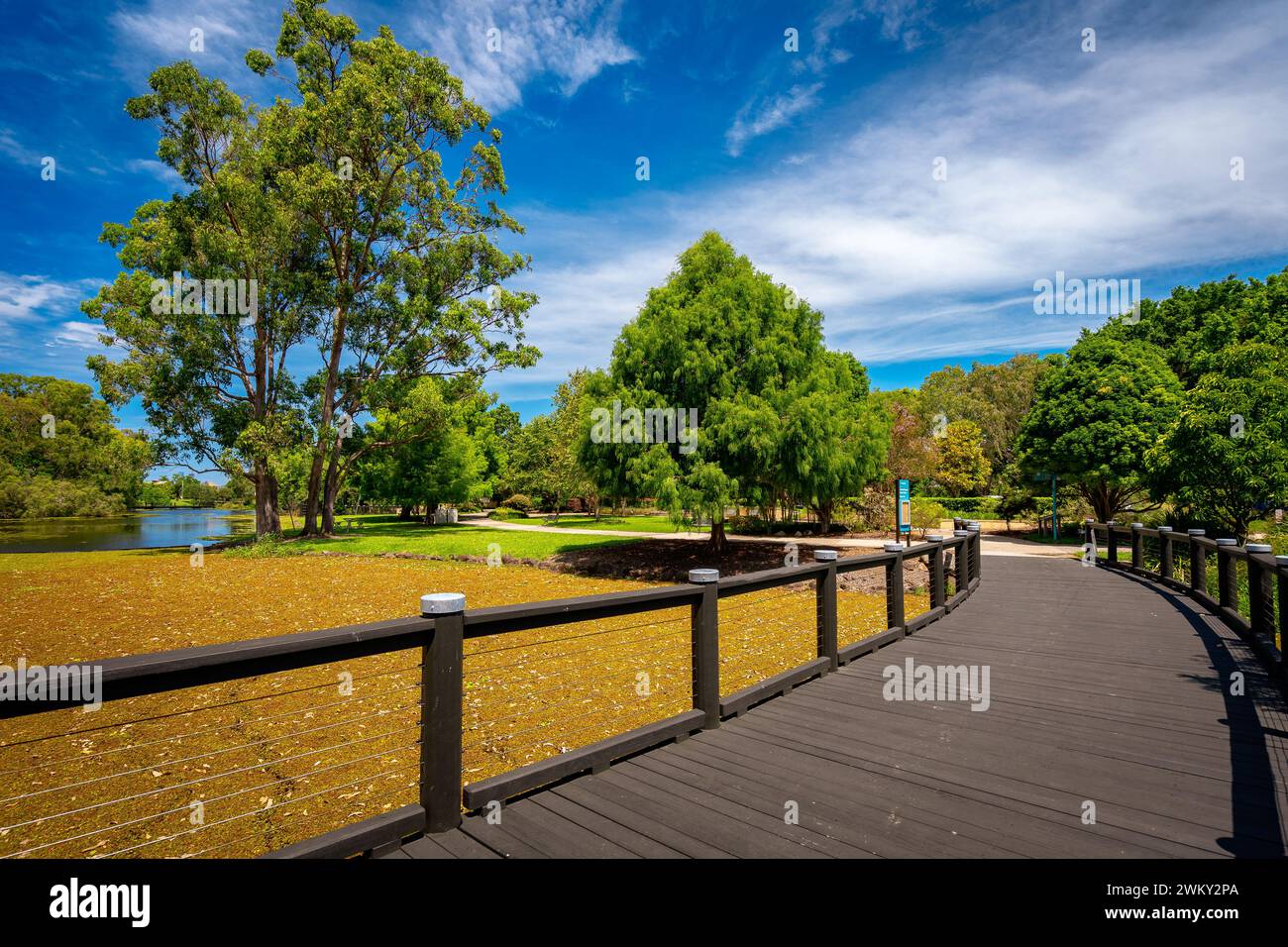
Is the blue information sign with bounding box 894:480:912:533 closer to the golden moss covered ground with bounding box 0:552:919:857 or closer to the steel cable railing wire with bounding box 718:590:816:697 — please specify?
the golden moss covered ground with bounding box 0:552:919:857

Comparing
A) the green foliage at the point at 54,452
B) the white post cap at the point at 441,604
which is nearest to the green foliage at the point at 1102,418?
the white post cap at the point at 441,604

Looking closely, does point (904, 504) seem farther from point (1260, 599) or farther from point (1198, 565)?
point (1260, 599)

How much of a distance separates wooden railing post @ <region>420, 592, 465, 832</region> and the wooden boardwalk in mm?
155

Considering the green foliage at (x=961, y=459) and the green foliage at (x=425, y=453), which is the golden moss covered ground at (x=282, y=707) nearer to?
the green foliage at (x=425, y=453)

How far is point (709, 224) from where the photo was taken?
62.5 ft

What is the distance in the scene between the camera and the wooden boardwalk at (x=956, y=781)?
273 cm

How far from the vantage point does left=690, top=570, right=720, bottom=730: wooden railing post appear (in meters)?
4.11

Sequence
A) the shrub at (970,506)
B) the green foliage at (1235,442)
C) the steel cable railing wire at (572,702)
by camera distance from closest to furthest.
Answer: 1. the steel cable railing wire at (572,702)
2. the green foliage at (1235,442)
3. the shrub at (970,506)

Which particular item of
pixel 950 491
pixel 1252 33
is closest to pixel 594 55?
pixel 1252 33

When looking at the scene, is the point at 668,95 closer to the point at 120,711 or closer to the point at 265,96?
the point at 120,711

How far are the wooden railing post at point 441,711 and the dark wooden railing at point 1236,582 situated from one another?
572 cm

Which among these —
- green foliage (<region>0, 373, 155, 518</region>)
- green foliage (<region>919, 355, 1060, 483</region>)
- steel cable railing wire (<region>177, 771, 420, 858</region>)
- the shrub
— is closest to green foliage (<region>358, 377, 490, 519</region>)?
steel cable railing wire (<region>177, 771, 420, 858</region>)

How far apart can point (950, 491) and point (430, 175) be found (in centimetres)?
4422

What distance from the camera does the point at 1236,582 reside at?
8383mm
